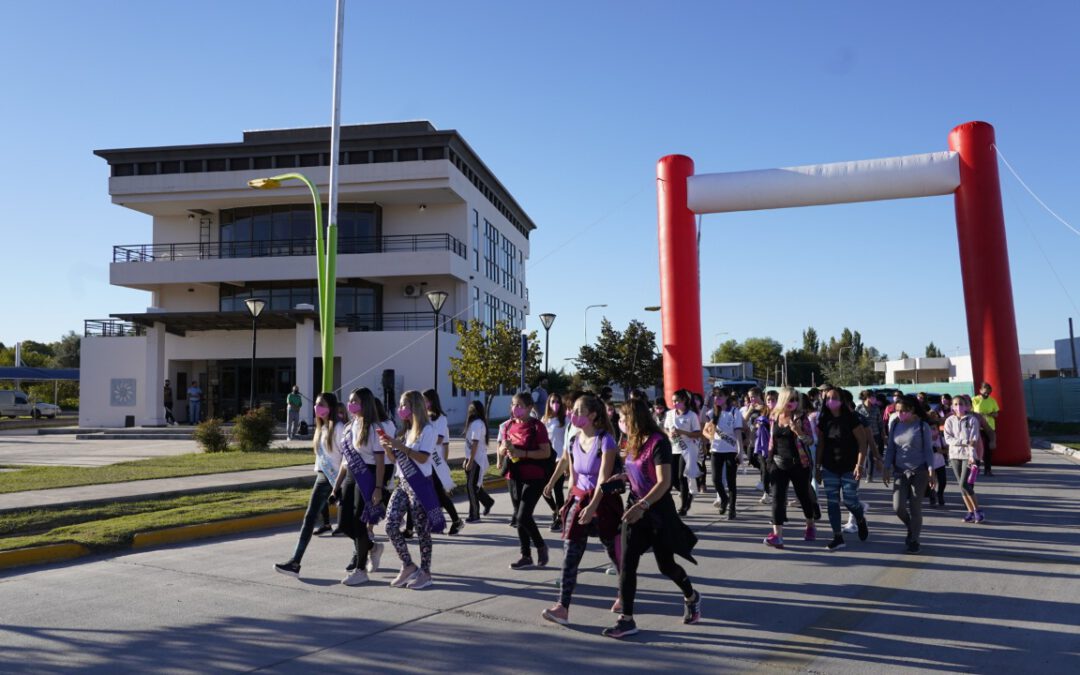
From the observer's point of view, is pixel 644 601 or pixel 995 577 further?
pixel 995 577

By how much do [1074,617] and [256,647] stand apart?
5.86 meters

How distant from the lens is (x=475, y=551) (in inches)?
365

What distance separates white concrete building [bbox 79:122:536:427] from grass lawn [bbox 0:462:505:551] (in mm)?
21898

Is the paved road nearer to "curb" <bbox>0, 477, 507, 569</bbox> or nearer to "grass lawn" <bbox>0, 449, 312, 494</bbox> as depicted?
"curb" <bbox>0, 477, 507, 569</bbox>

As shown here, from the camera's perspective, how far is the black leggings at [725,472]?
37.8 ft

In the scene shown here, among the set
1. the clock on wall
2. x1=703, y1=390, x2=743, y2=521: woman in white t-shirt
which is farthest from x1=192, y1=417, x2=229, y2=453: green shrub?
the clock on wall

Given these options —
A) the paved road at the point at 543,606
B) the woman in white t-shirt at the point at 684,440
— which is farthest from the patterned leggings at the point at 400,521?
the woman in white t-shirt at the point at 684,440

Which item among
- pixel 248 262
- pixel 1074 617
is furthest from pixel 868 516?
pixel 248 262

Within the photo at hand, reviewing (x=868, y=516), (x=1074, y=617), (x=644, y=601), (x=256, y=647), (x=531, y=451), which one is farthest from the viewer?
(x=868, y=516)

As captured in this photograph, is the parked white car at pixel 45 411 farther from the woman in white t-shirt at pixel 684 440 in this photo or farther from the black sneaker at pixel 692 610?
the black sneaker at pixel 692 610

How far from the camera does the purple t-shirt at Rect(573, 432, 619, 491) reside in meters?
6.34

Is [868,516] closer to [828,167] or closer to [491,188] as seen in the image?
[828,167]

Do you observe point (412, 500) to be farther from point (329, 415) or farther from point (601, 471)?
point (601, 471)

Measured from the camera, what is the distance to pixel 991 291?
1888cm
